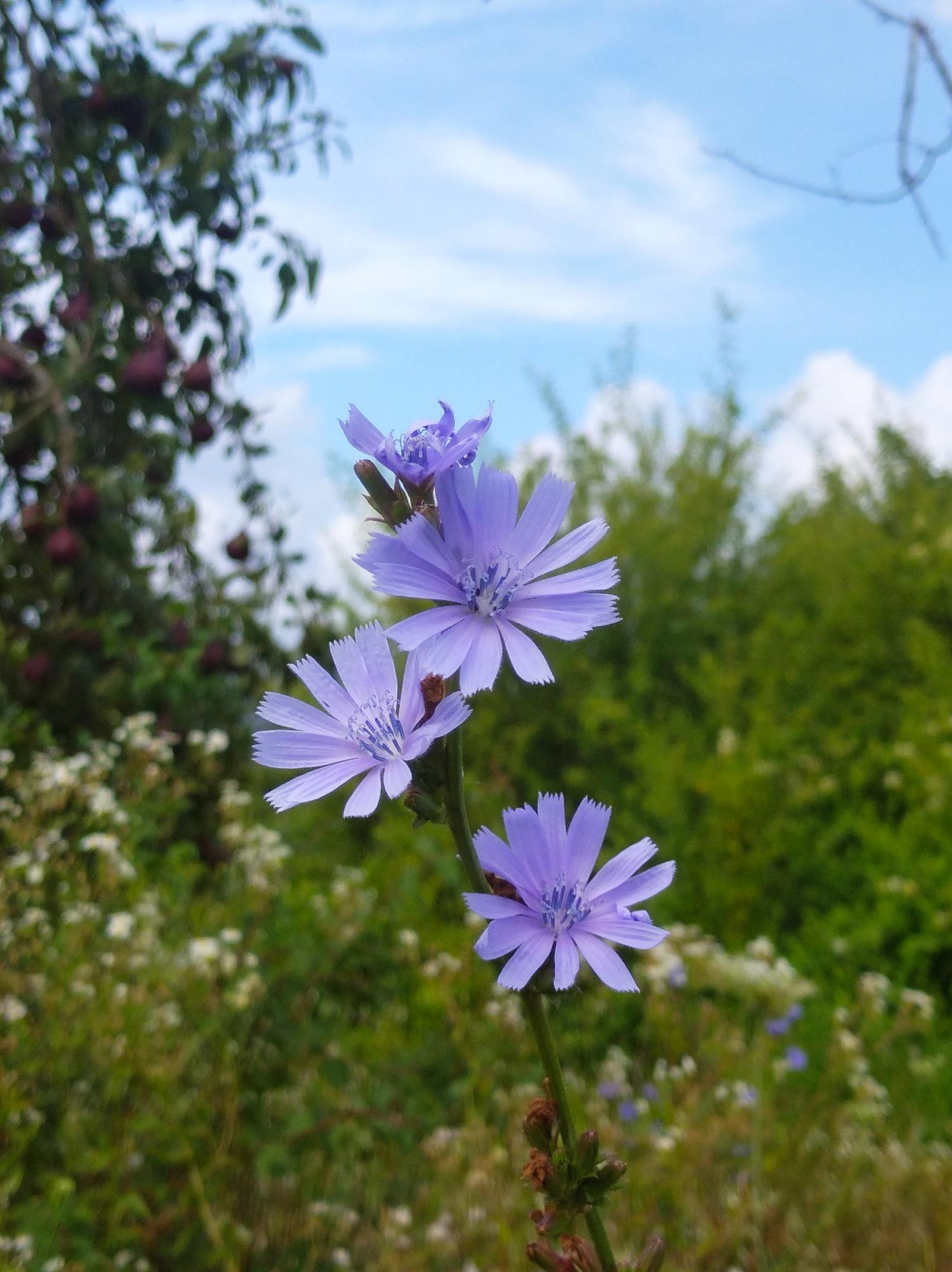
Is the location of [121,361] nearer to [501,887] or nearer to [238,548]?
[238,548]

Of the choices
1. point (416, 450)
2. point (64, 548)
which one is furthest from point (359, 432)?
point (64, 548)

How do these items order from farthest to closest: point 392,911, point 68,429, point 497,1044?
point 68,429 < point 392,911 < point 497,1044

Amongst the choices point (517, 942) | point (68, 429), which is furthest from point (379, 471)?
point (68, 429)

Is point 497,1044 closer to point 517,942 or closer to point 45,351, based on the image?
point 517,942

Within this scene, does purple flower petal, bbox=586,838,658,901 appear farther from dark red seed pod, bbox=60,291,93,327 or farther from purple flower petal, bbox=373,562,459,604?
dark red seed pod, bbox=60,291,93,327

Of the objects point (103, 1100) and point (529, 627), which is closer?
point (529, 627)

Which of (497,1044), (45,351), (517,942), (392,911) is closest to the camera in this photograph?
(517,942)
